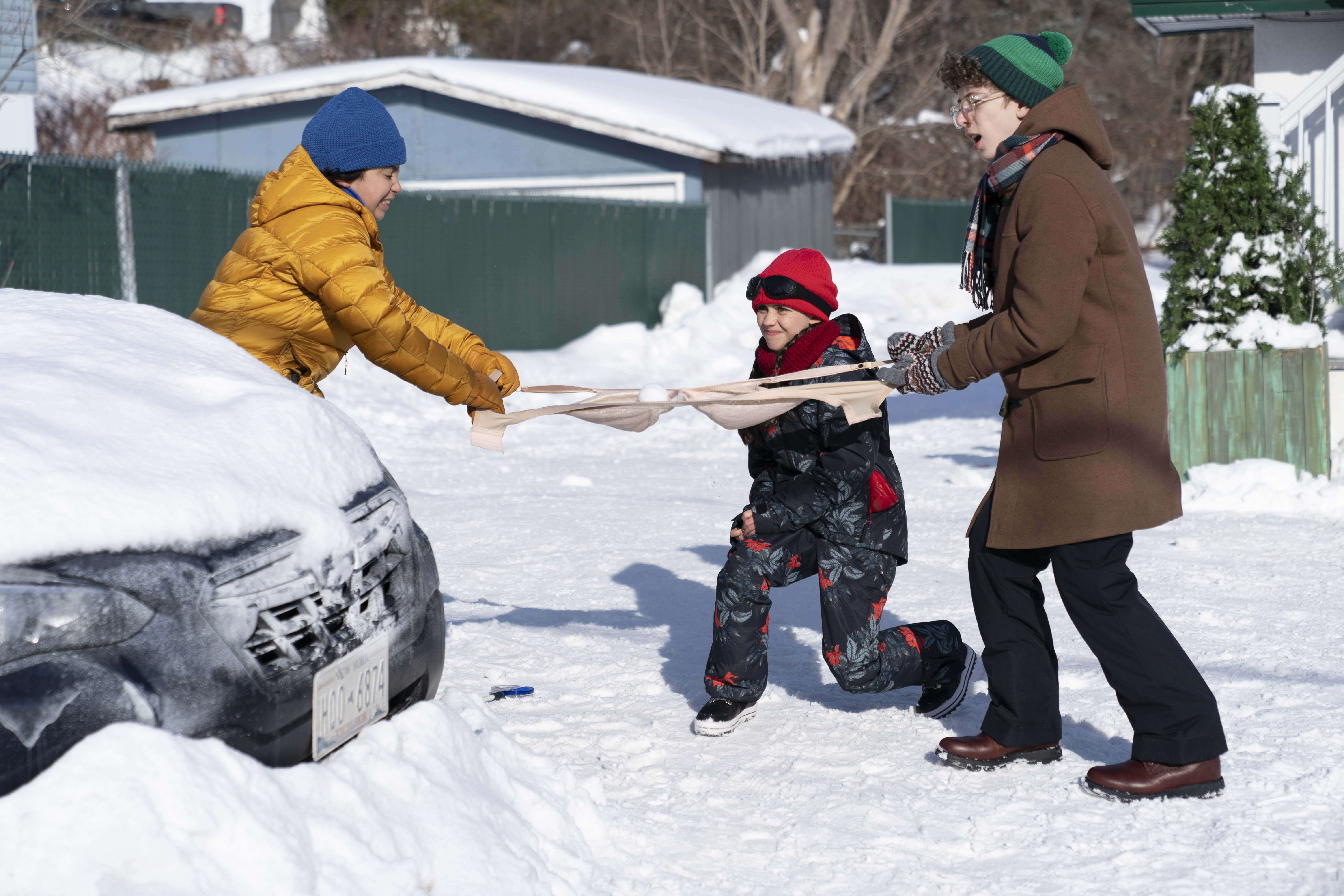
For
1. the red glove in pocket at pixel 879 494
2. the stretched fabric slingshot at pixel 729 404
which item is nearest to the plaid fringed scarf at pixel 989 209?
the stretched fabric slingshot at pixel 729 404

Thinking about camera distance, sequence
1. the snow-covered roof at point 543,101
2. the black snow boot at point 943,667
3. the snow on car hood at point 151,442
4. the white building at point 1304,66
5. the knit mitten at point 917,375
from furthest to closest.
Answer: the snow-covered roof at point 543,101 → the white building at point 1304,66 → the black snow boot at point 943,667 → the knit mitten at point 917,375 → the snow on car hood at point 151,442

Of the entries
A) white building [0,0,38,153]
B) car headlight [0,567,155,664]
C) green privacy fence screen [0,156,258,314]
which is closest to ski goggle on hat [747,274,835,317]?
car headlight [0,567,155,664]

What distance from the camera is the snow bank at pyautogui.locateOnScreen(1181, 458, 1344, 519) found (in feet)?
25.8

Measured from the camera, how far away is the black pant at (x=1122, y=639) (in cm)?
360

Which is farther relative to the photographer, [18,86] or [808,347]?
[18,86]

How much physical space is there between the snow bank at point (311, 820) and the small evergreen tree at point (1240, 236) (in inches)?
251

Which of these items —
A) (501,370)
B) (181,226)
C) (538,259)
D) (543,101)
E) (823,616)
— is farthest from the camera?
(543,101)

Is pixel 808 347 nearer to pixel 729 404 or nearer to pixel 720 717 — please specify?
pixel 729 404

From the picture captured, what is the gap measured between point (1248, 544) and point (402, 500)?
203 inches

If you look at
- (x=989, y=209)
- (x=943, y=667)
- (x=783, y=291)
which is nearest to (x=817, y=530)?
(x=943, y=667)

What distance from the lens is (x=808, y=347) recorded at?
13.9ft

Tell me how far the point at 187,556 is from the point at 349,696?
1.83ft

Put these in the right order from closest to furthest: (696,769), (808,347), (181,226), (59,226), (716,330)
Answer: (696,769) < (808,347) < (59,226) < (181,226) < (716,330)

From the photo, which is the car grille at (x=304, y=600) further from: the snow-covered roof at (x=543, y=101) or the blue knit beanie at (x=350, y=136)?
the snow-covered roof at (x=543, y=101)
